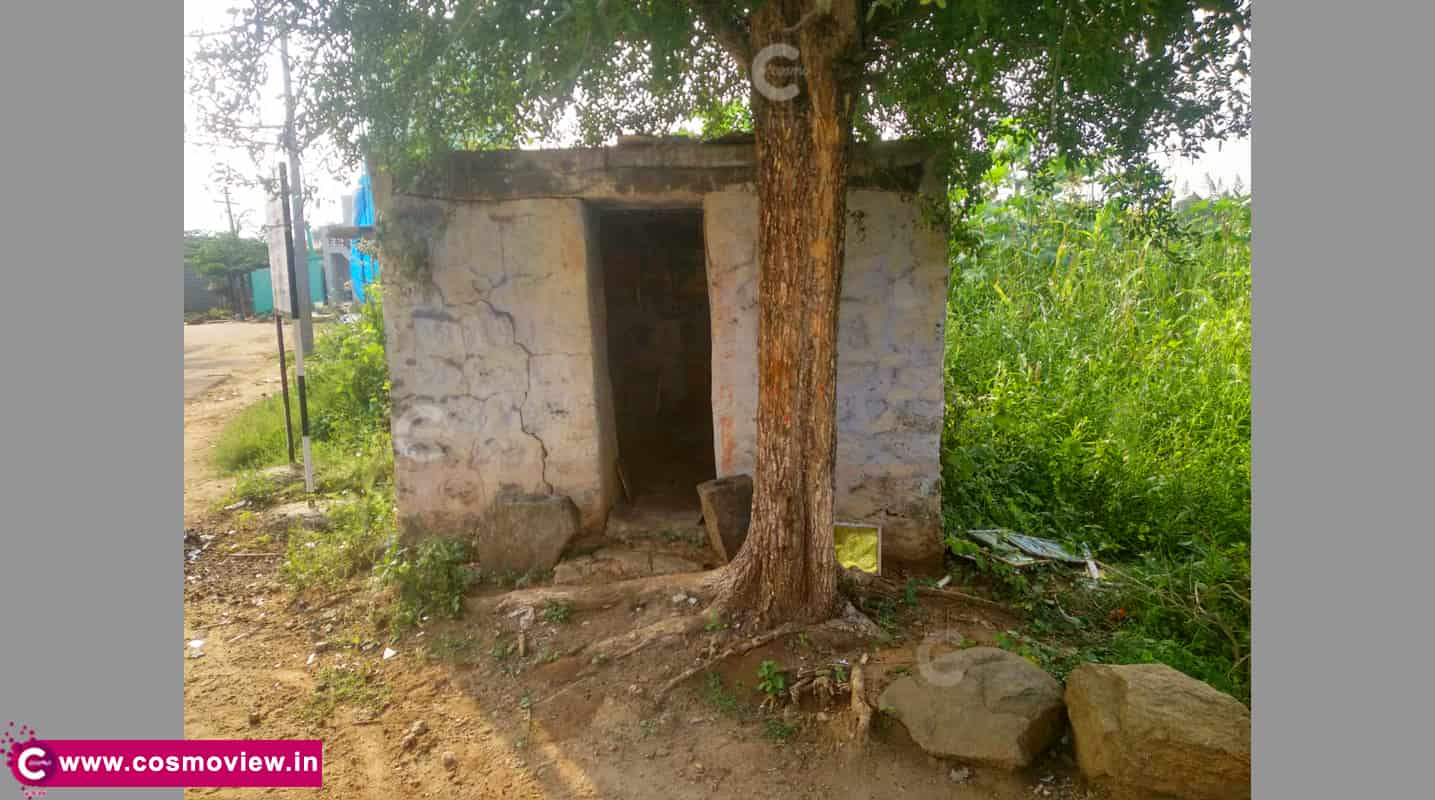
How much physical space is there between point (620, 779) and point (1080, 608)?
246 centimetres

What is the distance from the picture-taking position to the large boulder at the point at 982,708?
280cm

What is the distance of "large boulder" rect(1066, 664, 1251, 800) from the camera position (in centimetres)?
249

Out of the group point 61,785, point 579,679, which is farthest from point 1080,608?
point 61,785

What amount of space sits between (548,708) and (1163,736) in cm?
219

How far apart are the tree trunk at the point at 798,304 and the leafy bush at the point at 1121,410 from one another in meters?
1.40

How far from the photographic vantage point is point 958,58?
3.51 m

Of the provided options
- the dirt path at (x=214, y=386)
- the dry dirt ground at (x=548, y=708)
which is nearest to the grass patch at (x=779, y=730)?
the dry dirt ground at (x=548, y=708)

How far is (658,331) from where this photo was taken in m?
6.88

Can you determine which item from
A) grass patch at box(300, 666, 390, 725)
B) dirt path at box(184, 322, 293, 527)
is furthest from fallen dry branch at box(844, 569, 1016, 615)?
dirt path at box(184, 322, 293, 527)

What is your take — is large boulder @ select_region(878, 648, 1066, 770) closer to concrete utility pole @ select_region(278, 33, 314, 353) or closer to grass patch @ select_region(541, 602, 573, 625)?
grass patch @ select_region(541, 602, 573, 625)

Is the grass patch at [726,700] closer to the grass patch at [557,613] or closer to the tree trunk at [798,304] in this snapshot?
the tree trunk at [798,304]

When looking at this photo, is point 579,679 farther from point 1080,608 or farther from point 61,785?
point 1080,608

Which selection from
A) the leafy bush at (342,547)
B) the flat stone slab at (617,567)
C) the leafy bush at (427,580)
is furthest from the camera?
the leafy bush at (342,547)

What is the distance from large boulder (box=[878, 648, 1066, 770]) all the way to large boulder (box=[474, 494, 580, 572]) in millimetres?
2039
